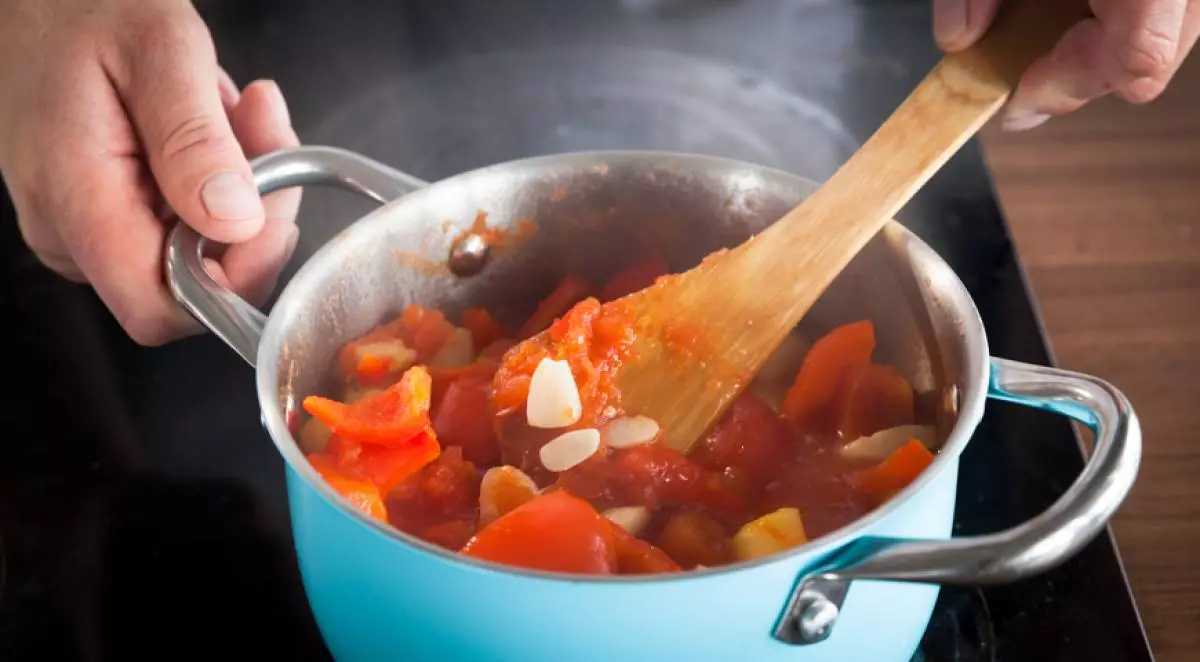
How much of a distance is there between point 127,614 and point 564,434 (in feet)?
1.24

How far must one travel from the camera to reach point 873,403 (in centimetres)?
86

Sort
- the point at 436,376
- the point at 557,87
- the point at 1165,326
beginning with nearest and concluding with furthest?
1. the point at 436,376
2. the point at 1165,326
3. the point at 557,87

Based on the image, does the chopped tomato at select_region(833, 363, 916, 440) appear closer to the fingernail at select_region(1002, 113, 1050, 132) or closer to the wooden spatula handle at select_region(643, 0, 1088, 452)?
the wooden spatula handle at select_region(643, 0, 1088, 452)

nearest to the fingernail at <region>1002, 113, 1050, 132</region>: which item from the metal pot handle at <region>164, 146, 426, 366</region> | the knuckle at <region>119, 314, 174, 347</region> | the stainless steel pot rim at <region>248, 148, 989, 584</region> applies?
the stainless steel pot rim at <region>248, 148, 989, 584</region>

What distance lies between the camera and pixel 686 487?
2.63ft

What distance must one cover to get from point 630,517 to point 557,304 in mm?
303

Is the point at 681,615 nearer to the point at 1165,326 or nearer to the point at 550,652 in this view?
the point at 550,652

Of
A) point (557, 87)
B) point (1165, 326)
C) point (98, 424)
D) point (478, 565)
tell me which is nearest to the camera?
point (478, 565)

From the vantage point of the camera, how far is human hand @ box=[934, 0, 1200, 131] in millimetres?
817

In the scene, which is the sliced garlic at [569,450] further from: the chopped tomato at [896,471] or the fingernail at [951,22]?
the fingernail at [951,22]

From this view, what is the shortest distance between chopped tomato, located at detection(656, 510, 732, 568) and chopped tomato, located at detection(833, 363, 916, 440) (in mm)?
160

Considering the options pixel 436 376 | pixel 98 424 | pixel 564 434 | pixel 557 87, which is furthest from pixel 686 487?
pixel 557 87

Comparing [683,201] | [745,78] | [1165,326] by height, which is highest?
[683,201]

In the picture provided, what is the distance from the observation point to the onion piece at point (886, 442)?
2.63ft
